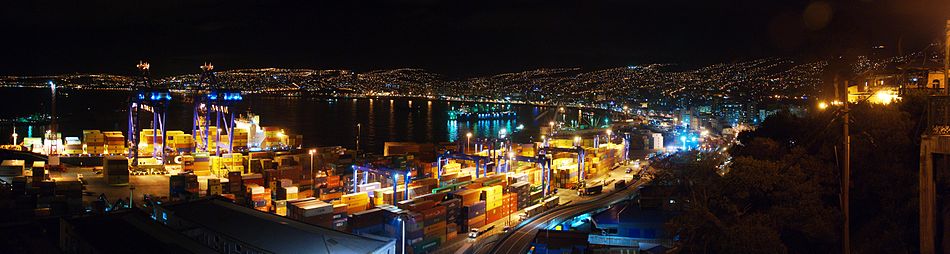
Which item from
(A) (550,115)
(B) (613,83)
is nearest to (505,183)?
(A) (550,115)

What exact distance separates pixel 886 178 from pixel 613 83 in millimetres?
101049

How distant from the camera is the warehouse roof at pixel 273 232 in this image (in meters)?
7.08

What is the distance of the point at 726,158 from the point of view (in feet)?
73.9

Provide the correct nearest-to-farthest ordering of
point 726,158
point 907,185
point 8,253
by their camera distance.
Result: 1. point 907,185
2. point 8,253
3. point 726,158

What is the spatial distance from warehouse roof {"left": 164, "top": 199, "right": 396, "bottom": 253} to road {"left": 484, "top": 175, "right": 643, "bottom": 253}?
159 inches

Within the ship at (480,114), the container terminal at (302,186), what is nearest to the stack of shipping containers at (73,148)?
the container terminal at (302,186)

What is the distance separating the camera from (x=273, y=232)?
762 cm

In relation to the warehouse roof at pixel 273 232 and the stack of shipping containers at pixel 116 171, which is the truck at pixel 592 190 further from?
the stack of shipping containers at pixel 116 171

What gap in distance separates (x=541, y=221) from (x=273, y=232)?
7166mm

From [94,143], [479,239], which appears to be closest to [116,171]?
[94,143]

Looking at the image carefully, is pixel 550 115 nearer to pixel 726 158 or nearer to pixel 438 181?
pixel 726 158

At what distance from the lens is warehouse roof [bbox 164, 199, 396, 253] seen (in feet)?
23.2

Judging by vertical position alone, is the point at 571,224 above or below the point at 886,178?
below

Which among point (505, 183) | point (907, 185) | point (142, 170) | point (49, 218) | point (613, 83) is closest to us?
point (907, 185)
